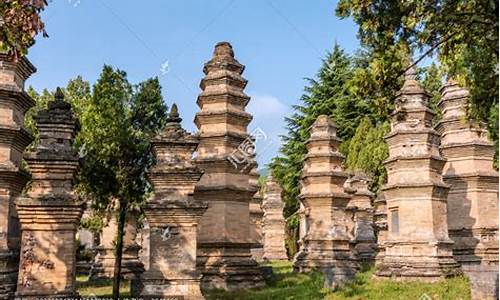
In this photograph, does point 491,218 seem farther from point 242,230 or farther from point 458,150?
point 242,230

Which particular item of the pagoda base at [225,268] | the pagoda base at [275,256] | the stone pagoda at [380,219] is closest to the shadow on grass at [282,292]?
the pagoda base at [225,268]

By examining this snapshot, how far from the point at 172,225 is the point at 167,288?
4.80ft

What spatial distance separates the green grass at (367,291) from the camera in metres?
14.3

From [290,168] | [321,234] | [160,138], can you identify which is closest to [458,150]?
[321,234]

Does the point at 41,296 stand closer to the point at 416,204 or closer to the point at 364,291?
the point at 364,291

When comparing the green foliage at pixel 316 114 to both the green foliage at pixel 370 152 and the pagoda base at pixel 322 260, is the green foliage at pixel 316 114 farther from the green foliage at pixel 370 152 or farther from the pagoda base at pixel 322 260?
the pagoda base at pixel 322 260

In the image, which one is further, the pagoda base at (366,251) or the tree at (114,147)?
the pagoda base at (366,251)

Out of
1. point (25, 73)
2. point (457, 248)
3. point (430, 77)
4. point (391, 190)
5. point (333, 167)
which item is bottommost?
point (457, 248)

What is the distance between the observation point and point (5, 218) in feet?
44.8

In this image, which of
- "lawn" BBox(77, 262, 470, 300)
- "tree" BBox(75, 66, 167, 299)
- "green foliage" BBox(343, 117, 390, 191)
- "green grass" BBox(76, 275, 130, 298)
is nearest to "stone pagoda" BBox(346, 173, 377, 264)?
"green foliage" BBox(343, 117, 390, 191)

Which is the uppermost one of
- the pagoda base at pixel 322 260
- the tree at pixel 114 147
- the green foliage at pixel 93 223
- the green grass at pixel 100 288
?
the tree at pixel 114 147

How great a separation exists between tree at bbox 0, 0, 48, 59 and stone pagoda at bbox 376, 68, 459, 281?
10.7 metres

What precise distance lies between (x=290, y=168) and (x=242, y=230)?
24.3m

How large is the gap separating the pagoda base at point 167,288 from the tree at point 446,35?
679cm
